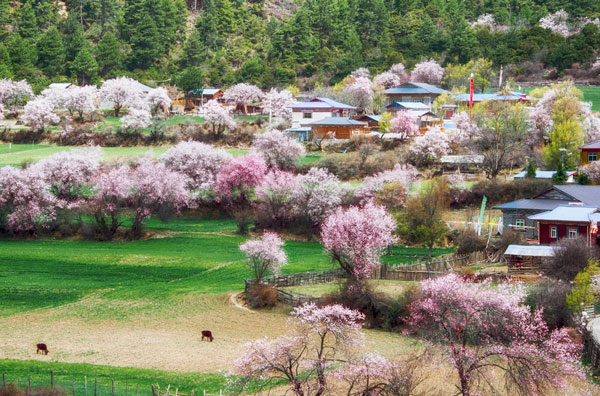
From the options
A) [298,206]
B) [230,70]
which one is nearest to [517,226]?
[298,206]

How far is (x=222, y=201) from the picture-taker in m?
71.1

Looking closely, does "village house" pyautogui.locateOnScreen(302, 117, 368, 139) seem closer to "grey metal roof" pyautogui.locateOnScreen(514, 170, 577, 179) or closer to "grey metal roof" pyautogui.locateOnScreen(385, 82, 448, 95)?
"grey metal roof" pyautogui.locateOnScreen(385, 82, 448, 95)

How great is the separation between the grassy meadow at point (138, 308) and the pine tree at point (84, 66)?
54007 millimetres

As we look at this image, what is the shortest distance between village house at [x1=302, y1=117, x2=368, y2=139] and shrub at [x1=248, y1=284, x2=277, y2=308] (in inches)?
1761

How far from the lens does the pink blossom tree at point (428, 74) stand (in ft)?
384

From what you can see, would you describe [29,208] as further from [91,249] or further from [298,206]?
[298,206]

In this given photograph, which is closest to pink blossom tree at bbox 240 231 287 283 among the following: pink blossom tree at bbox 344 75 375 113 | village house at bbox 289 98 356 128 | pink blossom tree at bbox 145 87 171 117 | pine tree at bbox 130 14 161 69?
village house at bbox 289 98 356 128

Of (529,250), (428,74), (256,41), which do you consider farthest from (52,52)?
(529,250)

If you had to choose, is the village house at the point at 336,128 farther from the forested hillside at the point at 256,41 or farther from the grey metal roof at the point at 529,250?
the grey metal roof at the point at 529,250

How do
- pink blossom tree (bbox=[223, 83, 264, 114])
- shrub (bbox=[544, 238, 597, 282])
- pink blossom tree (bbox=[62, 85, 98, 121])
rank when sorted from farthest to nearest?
pink blossom tree (bbox=[223, 83, 264, 114]) < pink blossom tree (bbox=[62, 85, 98, 121]) < shrub (bbox=[544, 238, 597, 282])

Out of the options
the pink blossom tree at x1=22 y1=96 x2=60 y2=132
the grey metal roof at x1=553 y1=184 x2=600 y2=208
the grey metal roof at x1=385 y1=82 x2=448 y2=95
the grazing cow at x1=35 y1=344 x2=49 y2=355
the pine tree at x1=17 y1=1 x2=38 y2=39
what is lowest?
the grazing cow at x1=35 y1=344 x2=49 y2=355

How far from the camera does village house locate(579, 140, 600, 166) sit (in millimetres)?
70750

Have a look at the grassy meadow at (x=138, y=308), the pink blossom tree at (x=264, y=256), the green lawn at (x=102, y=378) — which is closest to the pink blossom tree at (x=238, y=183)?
the grassy meadow at (x=138, y=308)

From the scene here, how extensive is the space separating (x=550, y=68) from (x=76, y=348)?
295 feet
